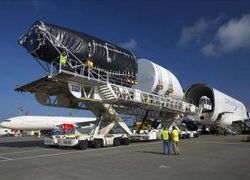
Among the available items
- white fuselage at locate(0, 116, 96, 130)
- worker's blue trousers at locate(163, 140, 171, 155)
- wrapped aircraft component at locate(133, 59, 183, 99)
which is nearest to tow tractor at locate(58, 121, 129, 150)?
wrapped aircraft component at locate(133, 59, 183, 99)

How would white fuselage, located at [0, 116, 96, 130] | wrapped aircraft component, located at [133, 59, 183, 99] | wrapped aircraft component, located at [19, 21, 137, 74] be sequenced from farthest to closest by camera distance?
1. white fuselage, located at [0, 116, 96, 130]
2. wrapped aircraft component, located at [133, 59, 183, 99]
3. wrapped aircraft component, located at [19, 21, 137, 74]

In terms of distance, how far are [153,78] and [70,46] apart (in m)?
8.35

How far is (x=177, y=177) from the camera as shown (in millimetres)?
10289

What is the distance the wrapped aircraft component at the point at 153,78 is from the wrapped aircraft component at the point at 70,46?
2929mm

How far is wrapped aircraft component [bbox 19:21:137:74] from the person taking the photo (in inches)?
787

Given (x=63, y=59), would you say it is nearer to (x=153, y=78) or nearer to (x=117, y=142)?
(x=117, y=142)

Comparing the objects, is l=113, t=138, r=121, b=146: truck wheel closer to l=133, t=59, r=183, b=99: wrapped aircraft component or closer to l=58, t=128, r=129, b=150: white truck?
l=58, t=128, r=129, b=150: white truck

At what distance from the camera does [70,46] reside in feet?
69.6

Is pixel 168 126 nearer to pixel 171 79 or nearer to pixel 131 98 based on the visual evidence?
pixel 171 79

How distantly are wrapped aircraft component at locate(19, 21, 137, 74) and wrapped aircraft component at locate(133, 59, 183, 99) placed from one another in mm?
2929

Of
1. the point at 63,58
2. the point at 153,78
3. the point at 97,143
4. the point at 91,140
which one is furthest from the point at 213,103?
the point at 63,58

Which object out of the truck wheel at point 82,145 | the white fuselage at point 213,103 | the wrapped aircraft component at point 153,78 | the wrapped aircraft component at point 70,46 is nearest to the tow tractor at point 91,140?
the truck wheel at point 82,145

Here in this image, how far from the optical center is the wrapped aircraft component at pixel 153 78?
88.8 feet

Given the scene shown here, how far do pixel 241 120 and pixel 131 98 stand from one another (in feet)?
93.6
